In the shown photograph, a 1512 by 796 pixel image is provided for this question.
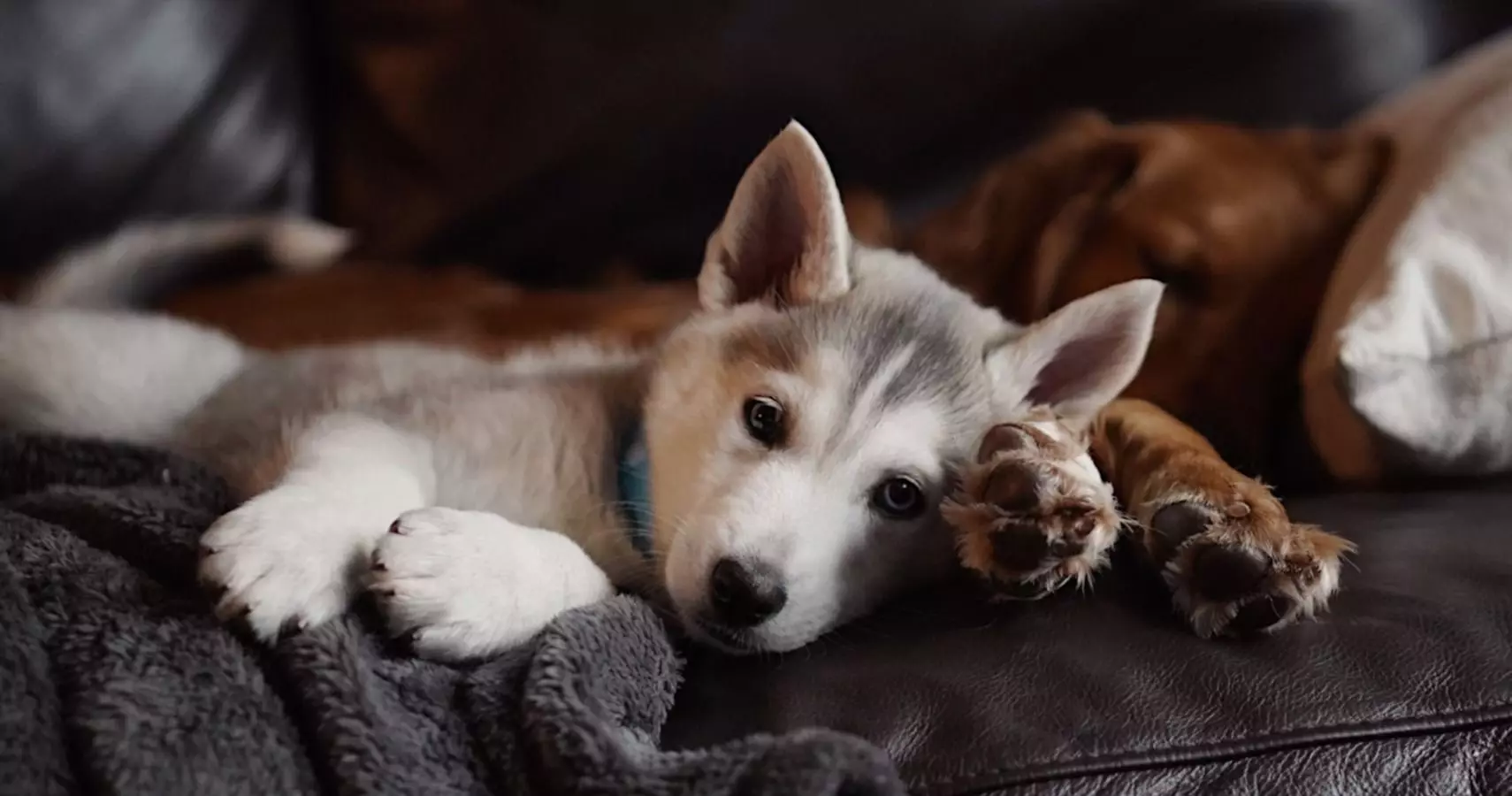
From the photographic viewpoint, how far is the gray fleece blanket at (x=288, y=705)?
0.70m

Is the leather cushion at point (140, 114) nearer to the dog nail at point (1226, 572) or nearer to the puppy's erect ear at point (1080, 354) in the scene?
the puppy's erect ear at point (1080, 354)

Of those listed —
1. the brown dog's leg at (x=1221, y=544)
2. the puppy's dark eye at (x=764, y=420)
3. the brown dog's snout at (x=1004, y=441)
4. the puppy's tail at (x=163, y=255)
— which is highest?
the brown dog's snout at (x=1004, y=441)

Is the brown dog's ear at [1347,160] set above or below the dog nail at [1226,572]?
above

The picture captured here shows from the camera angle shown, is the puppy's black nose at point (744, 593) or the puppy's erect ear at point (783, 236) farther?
the puppy's erect ear at point (783, 236)

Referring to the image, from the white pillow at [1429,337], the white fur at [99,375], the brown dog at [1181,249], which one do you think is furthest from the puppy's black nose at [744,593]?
the white fur at [99,375]

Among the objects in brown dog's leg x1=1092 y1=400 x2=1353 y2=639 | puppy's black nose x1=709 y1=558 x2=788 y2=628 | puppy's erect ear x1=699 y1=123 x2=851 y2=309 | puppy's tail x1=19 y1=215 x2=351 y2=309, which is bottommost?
puppy's tail x1=19 y1=215 x2=351 y2=309

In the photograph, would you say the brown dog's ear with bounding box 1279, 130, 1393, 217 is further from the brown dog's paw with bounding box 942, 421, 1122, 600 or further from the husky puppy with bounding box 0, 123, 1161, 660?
the brown dog's paw with bounding box 942, 421, 1122, 600

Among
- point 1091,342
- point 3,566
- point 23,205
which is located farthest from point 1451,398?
point 23,205

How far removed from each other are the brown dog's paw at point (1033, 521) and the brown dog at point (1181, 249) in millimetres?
160

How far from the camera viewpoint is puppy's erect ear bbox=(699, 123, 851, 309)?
1.10 meters

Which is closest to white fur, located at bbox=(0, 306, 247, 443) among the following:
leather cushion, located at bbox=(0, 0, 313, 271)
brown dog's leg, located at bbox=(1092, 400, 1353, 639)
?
leather cushion, located at bbox=(0, 0, 313, 271)

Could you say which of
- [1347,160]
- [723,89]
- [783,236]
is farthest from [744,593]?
[1347,160]

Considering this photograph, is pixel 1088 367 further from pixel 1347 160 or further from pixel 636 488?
pixel 1347 160

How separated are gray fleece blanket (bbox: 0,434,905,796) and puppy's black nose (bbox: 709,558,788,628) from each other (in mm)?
68
